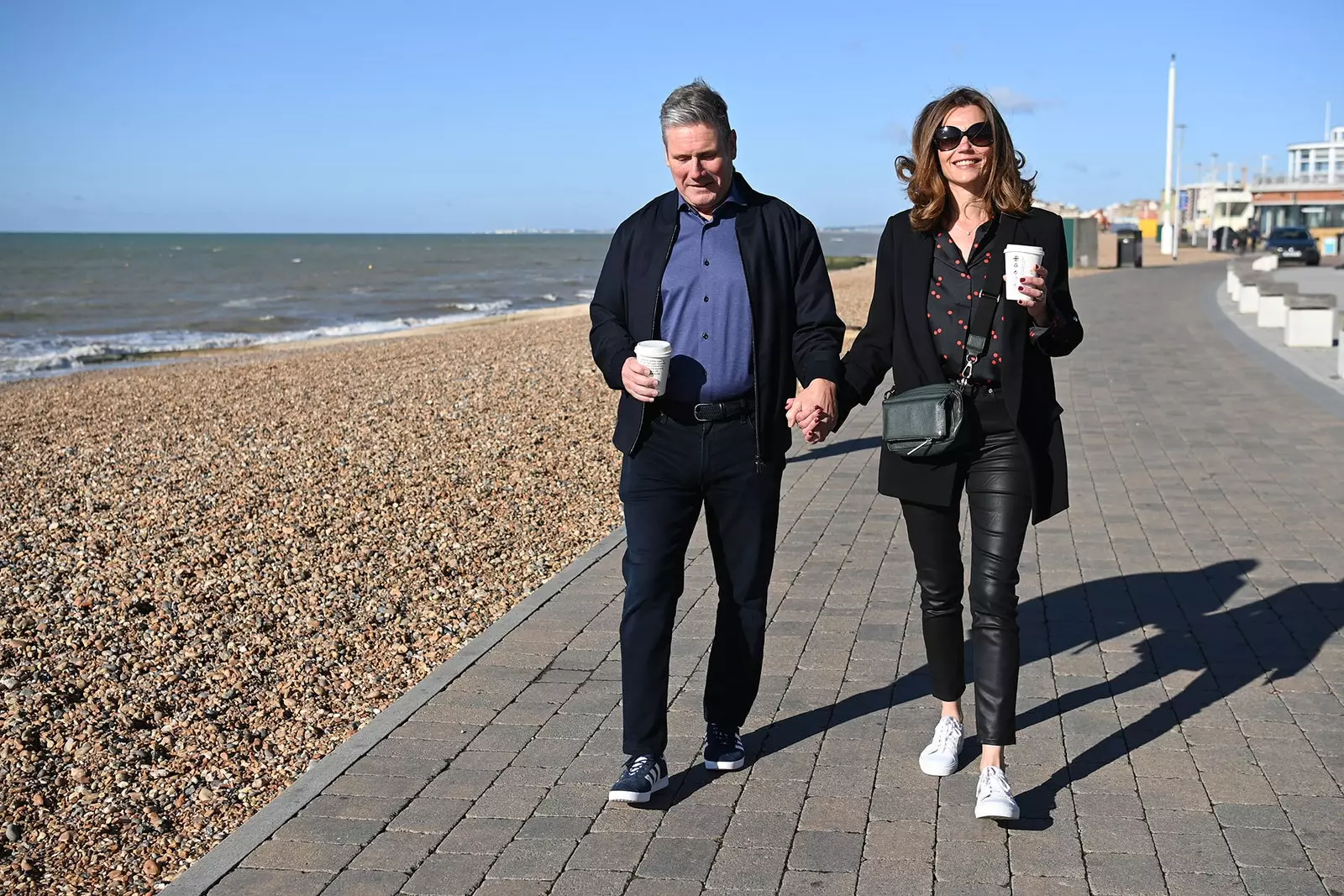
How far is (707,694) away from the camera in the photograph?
154 inches

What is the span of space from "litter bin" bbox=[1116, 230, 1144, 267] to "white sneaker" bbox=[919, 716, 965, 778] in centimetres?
4384

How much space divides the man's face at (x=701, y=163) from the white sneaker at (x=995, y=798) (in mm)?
1664

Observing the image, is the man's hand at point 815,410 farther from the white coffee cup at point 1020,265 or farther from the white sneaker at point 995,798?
the white sneaker at point 995,798

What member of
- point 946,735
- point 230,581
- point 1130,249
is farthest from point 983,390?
point 1130,249

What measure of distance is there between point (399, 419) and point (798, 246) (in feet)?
28.3

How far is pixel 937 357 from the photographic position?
143 inches

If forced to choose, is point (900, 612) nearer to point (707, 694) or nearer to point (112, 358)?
point (707, 694)

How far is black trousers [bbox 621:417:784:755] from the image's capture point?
3605 millimetres

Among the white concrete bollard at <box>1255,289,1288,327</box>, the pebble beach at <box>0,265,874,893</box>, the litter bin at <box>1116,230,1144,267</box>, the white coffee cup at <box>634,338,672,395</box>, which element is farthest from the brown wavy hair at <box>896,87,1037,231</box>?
the litter bin at <box>1116,230,1144,267</box>

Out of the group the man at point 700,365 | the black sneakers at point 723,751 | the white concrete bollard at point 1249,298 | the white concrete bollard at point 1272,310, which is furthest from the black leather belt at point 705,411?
the white concrete bollard at point 1249,298

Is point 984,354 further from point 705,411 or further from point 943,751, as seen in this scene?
point 943,751

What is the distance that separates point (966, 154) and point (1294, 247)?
49570 mm

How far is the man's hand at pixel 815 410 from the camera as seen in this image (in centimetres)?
346

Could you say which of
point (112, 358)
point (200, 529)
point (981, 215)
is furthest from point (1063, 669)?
point (112, 358)
